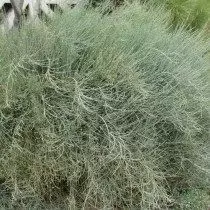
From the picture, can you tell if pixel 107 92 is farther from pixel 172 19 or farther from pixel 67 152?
pixel 172 19

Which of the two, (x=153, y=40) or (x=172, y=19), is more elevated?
(x=153, y=40)

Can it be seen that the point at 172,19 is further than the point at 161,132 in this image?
Yes

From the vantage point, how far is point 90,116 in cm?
438

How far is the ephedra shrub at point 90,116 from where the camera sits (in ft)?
14.2

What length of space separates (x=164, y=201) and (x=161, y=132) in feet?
2.11

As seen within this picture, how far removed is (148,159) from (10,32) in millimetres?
1751

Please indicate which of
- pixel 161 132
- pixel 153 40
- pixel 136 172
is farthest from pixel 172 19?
pixel 136 172

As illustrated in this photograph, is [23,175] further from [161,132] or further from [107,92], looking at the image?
[161,132]

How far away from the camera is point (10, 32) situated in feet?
15.9

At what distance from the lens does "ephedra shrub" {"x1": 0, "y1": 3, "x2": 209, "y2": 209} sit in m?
4.33

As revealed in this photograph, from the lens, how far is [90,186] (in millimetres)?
4355

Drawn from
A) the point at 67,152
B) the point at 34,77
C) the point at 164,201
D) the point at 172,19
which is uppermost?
the point at 34,77

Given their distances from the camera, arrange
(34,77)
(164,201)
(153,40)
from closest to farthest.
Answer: (34,77) → (164,201) → (153,40)

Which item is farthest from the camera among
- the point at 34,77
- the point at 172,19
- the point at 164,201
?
the point at 172,19
